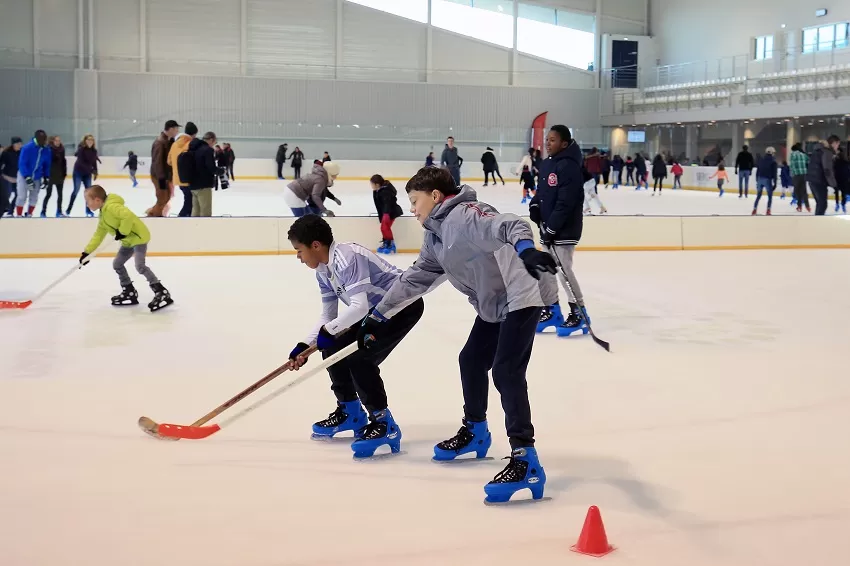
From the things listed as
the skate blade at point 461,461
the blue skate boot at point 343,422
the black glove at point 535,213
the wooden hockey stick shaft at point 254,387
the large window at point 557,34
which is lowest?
the skate blade at point 461,461

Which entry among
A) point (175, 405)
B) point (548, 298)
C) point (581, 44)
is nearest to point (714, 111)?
point (581, 44)

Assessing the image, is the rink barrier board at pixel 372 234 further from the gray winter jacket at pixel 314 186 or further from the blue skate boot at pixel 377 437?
the blue skate boot at pixel 377 437

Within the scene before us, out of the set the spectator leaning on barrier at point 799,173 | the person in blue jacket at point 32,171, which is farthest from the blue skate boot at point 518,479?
the spectator leaning on barrier at point 799,173

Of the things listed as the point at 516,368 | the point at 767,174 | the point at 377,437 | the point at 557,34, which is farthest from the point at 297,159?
the point at 516,368

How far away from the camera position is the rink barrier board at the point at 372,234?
11.4 metres

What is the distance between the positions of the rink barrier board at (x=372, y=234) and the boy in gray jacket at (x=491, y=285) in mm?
8358

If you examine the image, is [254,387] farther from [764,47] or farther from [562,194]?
[764,47]

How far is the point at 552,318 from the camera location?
6961 millimetres

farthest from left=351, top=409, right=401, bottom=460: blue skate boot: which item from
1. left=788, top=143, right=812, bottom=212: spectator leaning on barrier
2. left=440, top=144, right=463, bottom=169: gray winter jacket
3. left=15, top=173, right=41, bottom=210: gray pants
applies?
left=440, top=144, right=463, bottom=169: gray winter jacket

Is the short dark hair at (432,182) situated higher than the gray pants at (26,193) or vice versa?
the short dark hair at (432,182)

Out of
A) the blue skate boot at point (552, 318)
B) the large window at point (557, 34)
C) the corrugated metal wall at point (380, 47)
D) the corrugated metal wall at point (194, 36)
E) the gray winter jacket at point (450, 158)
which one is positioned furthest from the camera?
the large window at point (557, 34)

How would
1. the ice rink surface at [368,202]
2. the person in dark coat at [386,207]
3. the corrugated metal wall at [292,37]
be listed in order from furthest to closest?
the corrugated metal wall at [292,37] < the ice rink surface at [368,202] < the person in dark coat at [386,207]

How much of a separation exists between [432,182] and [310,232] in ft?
1.90

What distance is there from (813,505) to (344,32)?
2917 cm
